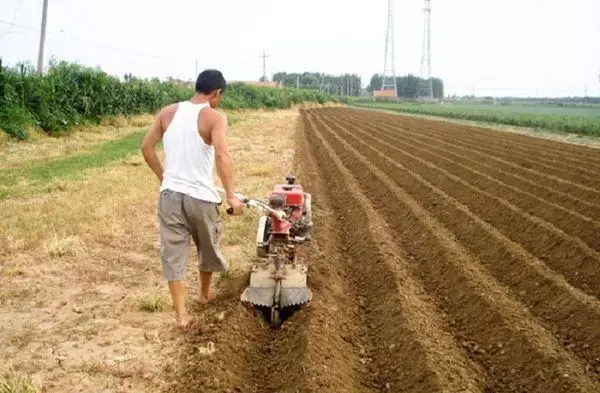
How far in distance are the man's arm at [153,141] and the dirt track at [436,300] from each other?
1393mm

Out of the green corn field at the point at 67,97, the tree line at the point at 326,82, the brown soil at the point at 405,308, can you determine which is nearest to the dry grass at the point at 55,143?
the green corn field at the point at 67,97

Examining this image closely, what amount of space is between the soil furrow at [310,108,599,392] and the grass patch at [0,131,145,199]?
20.4ft

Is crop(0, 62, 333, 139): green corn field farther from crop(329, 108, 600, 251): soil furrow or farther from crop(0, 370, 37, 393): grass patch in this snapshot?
crop(0, 370, 37, 393): grass patch

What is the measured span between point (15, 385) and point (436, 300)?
4.03 m

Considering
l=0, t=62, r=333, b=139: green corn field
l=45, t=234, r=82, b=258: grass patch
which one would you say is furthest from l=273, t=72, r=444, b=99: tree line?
l=45, t=234, r=82, b=258: grass patch

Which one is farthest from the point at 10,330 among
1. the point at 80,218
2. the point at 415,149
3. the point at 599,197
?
the point at 415,149

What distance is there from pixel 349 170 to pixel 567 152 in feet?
28.0

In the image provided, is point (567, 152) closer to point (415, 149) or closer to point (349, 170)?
point (415, 149)

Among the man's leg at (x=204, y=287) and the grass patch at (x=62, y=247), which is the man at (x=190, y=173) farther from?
the grass patch at (x=62, y=247)

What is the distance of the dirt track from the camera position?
464 centimetres

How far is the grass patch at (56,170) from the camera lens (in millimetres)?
11255

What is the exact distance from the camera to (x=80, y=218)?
866 centimetres

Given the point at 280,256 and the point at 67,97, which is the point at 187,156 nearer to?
the point at 280,256

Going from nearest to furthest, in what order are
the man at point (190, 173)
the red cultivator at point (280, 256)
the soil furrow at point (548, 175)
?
the man at point (190, 173) → the red cultivator at point (280, 256) → the soil furrow at point (548, 175)
